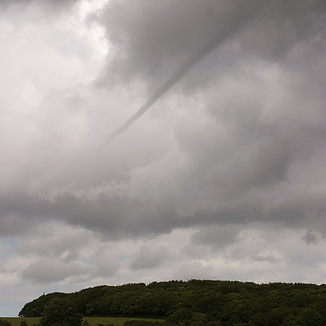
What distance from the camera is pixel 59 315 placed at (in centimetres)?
12750

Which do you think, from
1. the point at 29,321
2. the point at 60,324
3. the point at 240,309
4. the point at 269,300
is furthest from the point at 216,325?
the point at 29,321

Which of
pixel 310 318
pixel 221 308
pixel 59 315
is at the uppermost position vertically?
pixel 221 308

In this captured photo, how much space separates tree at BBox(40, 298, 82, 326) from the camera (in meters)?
127

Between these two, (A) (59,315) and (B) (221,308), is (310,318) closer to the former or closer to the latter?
(B) (221,308)

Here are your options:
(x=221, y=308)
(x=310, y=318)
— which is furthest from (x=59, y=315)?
(x=310, y=318)

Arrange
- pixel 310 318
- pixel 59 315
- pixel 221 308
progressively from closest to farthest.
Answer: pixel 59 315
pixel 310 318
pixel 221 308

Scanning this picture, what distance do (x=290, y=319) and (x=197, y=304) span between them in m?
44.7

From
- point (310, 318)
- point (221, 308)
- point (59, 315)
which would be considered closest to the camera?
point (59, 315)

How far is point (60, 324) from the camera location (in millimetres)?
119938

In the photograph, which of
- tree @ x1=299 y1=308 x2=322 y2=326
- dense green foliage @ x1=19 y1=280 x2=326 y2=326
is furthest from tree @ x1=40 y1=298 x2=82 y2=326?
tree @ x1=299 y1=308 x2=322 y2=326

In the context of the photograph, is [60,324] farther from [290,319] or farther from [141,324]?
[290,319]

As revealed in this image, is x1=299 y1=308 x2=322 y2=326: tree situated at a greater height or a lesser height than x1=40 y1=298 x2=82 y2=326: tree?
lesser

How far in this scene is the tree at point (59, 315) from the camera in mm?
126881

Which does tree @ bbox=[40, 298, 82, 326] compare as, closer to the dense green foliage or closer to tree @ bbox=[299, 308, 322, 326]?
the dense green foliage
